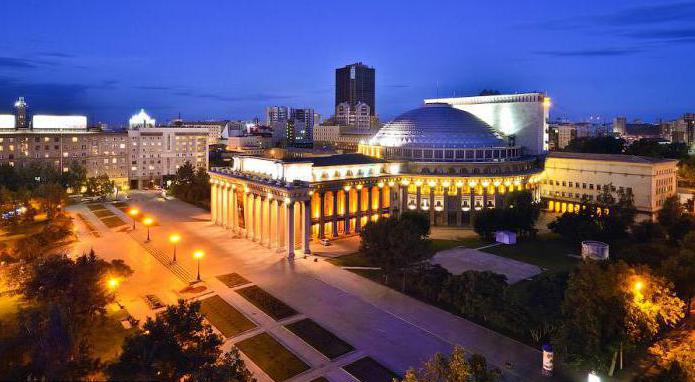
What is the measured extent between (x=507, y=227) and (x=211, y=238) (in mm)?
42198

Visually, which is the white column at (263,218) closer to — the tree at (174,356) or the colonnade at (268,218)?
the colonnade at (268,218)

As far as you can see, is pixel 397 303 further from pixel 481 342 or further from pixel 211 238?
pixel 211 238

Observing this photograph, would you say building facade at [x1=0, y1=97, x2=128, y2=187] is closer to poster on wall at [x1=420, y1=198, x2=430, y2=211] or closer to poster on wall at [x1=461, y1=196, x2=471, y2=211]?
poster on wall at [x1=420, y1=198, x2=430, y2=211]

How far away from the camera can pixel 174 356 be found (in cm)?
2486

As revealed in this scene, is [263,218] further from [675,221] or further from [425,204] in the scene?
[675,221]

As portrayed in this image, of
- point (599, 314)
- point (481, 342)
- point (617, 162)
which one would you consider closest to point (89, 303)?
point (481, 342)

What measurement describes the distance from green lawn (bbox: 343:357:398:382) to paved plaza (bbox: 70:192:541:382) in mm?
485

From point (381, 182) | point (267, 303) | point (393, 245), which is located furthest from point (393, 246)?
point (381, 182)

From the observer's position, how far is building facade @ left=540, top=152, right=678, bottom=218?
79500 millimetres

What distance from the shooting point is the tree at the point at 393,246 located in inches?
1853

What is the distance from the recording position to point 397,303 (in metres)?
44.4

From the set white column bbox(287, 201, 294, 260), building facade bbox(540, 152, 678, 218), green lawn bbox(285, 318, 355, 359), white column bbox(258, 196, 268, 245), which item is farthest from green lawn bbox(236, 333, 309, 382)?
building facade bbox(540, 152, 678, 218)

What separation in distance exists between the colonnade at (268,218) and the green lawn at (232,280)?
8.62 m

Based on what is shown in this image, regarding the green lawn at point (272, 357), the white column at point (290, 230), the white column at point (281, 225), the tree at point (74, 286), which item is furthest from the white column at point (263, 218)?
the green lawn at point (272, 357)
